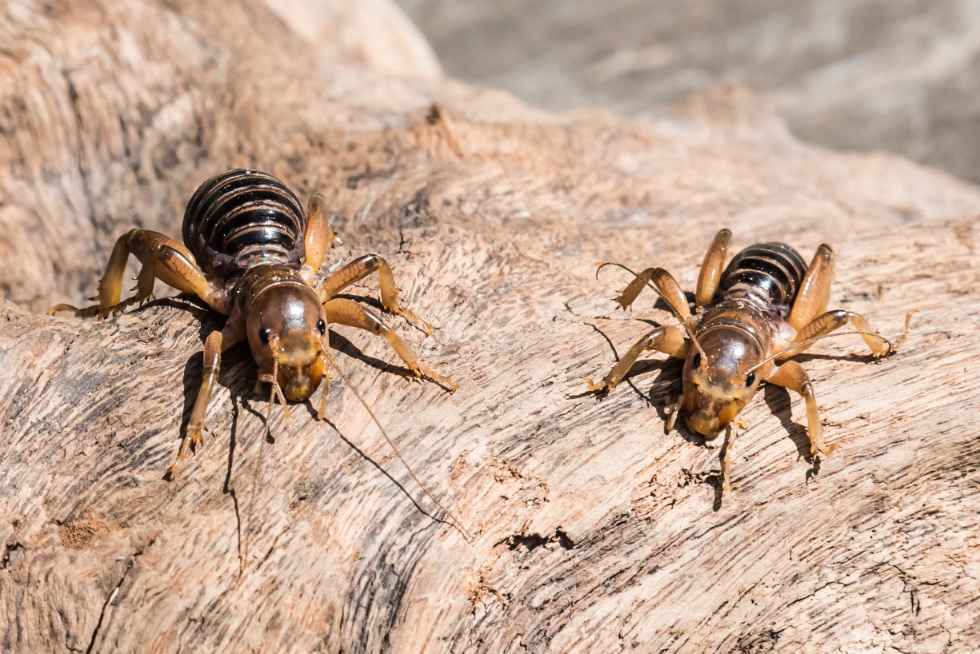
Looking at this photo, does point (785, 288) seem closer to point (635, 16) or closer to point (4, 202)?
point (4, 202)

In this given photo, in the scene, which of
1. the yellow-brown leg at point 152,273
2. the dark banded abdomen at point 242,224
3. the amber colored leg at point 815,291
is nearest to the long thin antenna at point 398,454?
the yellow-brown leg at point 152,273

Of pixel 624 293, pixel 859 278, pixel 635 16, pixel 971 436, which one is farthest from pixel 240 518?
pixel 635 16

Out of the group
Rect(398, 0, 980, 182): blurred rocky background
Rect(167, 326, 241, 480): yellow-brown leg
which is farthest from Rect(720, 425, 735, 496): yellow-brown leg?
Rect(398, 0, 980, 182): blurred rocky background

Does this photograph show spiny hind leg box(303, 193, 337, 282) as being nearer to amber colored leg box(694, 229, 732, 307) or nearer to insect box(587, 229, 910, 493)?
insect box(587, 229, 910, 493)

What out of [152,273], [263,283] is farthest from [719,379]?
[152,273]

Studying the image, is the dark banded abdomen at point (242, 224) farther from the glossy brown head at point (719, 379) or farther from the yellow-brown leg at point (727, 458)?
the yellow-brown leg at point (727, 458)
